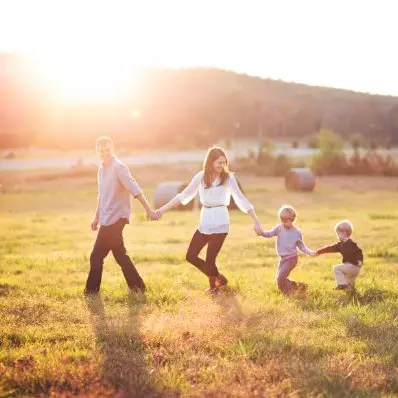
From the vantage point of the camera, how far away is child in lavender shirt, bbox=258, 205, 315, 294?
25.6 ft

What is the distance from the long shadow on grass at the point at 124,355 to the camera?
4633 mm

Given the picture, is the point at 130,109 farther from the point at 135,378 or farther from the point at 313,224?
the point at 135,378

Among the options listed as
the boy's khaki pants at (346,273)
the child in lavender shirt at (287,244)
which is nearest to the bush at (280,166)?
the boy's khaki pants at (346,273)

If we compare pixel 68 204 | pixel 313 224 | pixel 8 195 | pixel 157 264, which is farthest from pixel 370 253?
pixel 8 195

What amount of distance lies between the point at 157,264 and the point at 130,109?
260 feet

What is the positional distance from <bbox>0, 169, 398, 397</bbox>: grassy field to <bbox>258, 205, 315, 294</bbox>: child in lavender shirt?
28 cm

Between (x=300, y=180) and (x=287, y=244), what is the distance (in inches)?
838

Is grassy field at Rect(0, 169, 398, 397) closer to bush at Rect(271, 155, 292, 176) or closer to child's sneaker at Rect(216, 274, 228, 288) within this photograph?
child's sneaker at Rect(216, 274, 228, 288)

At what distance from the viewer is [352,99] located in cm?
10819

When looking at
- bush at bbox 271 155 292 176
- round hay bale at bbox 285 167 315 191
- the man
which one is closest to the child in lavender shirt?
the man

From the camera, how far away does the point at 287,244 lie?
7.86m

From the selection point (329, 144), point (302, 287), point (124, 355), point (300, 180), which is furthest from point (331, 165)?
point (124, 355)

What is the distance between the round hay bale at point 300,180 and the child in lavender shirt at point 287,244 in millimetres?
21199

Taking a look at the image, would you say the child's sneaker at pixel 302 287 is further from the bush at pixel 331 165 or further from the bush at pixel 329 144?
the bush at pixel 329 144
